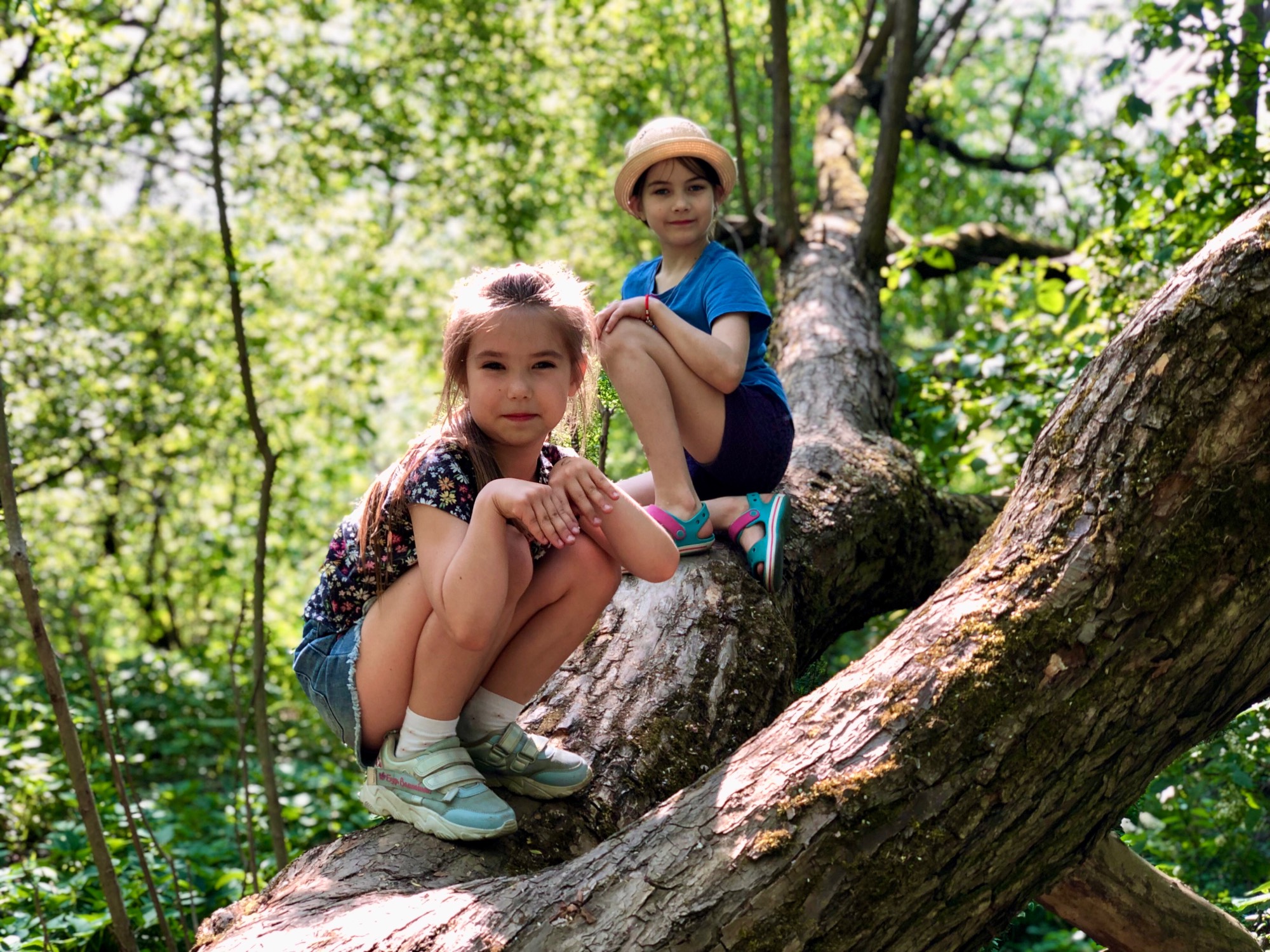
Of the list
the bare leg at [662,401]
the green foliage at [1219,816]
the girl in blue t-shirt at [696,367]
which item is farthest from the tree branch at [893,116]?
the green foliage at [1219,816]

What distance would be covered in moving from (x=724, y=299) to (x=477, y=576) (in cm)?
137

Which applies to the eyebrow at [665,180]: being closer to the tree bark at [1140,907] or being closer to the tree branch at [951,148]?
A: the tree bark at [1140,907]

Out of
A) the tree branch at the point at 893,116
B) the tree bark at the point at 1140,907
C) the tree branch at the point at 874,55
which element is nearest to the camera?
the tree bark at the point at 1140,907

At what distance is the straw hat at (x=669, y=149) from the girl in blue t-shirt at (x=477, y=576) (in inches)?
37.2

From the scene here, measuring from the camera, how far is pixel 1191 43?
4.31 m

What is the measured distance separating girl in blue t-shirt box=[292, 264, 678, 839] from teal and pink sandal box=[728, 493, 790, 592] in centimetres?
80

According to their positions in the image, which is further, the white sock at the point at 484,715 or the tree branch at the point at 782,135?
the tree branch at the point at 782,135

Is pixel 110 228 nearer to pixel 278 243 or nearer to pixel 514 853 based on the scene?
pixel 278 243

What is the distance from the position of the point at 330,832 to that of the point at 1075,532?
138 inches

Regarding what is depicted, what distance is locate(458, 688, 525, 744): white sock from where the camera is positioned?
2125mm

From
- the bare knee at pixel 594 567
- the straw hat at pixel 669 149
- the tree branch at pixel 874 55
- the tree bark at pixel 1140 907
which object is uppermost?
the tree branch at pixel 874 55

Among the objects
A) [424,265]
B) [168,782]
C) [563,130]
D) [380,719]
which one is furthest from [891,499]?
[424,265]

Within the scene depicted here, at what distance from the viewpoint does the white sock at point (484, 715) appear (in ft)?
6.97

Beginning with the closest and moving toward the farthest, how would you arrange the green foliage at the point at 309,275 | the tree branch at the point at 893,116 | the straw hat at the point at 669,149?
the straw hat at the point at 669,149
the green foliage at the point at 309,275
the tree branch at the point at 893,116
